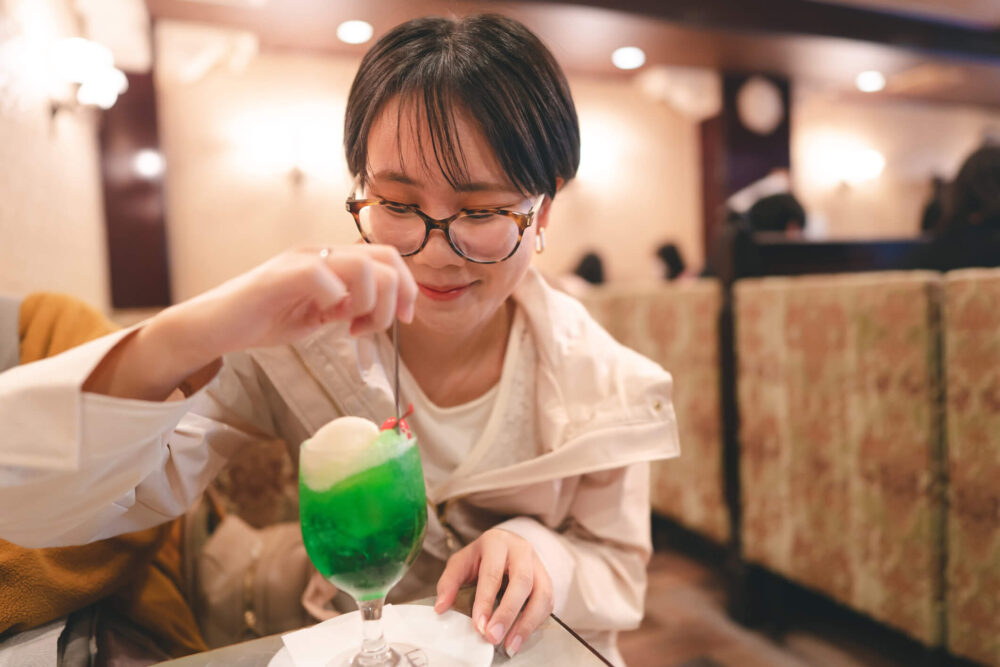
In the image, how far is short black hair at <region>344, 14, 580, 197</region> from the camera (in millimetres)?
832

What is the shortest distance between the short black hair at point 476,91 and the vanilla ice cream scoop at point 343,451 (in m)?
0.38

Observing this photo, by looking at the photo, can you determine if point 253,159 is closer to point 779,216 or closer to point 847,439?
point 779,216

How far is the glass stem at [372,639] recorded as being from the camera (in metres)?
0.59

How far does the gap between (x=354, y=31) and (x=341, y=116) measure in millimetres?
2288

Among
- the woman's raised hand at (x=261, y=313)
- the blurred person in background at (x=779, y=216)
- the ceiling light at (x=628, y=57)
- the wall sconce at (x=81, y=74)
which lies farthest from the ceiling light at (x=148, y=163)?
the woman's raised hand at (x=261, y=313)

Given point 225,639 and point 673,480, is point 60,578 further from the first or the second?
point 673,480

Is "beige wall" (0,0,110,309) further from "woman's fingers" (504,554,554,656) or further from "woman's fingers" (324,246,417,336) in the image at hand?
"woman's fingers" (504,554,554,656)

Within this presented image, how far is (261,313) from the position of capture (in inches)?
22.8

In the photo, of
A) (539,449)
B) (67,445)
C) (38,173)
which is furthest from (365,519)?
(38,173)

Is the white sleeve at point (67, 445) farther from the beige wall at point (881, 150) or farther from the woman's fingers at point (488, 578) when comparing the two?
the beige wall at point (881, 150)

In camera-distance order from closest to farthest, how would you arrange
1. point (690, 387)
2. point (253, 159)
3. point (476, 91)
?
1. point (476, 91)
2. point (690, 387)
3. point (253, 159)

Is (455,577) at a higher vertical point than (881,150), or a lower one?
lower

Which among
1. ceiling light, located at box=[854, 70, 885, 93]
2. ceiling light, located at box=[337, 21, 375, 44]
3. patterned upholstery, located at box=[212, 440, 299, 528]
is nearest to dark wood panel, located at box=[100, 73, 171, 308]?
ceiling light, located at box=[337, 21, 375, 44]

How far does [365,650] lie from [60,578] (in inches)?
18.0
